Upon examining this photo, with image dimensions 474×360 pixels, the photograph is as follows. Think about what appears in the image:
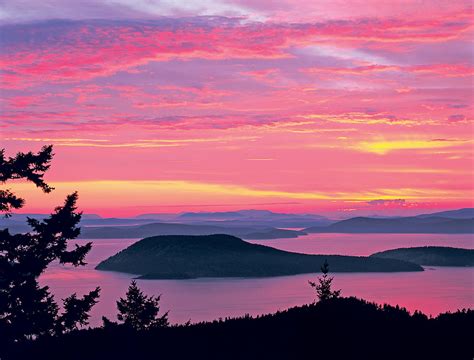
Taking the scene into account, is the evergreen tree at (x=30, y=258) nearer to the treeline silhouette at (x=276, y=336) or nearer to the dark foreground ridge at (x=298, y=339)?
the treeline silhouette at (x=276, y=336)

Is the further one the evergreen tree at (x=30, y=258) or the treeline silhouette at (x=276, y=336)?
the evergreen tree at (x=30, y=258)

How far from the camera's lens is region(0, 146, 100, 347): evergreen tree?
1352 inches

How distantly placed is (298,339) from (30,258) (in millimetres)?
20703

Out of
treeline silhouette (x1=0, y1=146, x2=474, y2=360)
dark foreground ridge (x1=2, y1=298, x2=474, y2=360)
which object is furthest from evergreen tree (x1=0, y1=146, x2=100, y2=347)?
dark foreground ridge (x1=2, y1=298, x2=474, y2=360)

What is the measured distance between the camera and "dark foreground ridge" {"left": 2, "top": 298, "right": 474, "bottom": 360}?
22.8 metres

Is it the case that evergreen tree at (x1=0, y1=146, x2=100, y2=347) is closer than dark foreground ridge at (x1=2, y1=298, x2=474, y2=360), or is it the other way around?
dark foreground ridge at (x1=2, y1=298, x2=474, y2=360)

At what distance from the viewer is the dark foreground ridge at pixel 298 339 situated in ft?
74.9

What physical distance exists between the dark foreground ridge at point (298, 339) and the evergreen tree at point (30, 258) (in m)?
8.43

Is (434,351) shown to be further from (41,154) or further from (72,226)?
(72,226)

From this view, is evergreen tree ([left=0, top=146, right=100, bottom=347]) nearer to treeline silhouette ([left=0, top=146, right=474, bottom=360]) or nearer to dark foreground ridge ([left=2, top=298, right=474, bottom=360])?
treeline silhouette ([left=0, top=146, right=474, bottom=360])

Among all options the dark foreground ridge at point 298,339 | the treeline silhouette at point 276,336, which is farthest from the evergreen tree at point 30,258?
the dark foreground ridge at point 298,339

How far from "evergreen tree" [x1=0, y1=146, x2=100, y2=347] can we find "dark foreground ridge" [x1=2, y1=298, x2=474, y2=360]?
27.7 ft

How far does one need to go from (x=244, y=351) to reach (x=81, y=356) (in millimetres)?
6894

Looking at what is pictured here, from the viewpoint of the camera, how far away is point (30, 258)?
39719 mm
